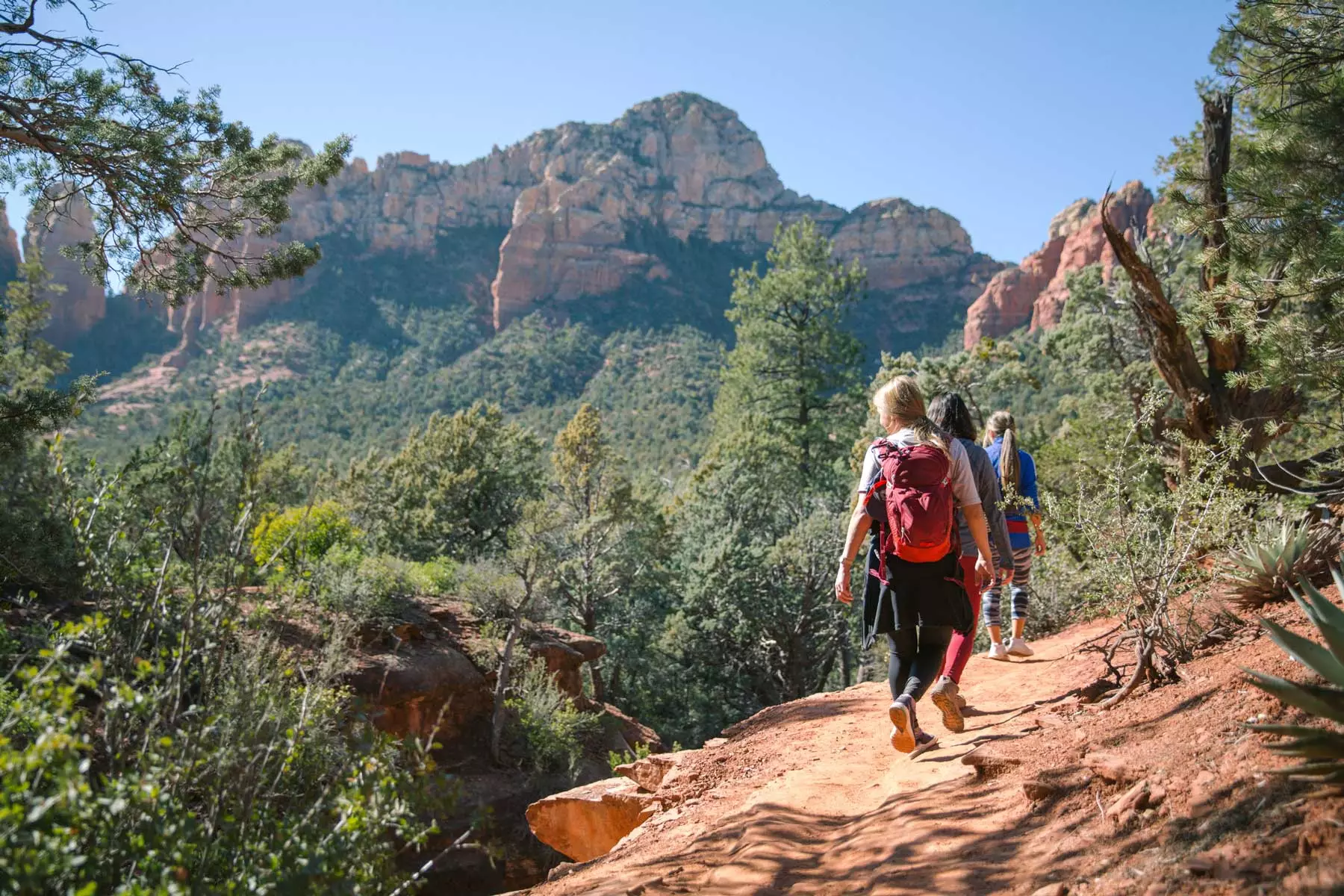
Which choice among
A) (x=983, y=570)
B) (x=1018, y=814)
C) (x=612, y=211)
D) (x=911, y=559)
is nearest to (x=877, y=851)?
(x=1018, y=814)

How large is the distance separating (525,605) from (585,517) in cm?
583

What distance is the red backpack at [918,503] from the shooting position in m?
3.64

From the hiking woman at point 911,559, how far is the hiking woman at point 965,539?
0.53ft

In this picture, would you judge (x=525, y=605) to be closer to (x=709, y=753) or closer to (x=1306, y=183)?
(x=709, y=753)

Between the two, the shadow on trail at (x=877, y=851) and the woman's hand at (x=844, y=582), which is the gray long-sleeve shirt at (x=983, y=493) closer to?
the woman's hand at (x=844, y=582)

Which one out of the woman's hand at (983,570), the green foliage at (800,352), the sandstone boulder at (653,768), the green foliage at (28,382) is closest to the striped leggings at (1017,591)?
the woman's hand at (983,570)

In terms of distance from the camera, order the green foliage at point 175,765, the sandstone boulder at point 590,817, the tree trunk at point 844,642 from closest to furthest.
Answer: the green foliage at point 175,765 → the sandstone boulder at point 590,817 → the tree trunk at point 844,642

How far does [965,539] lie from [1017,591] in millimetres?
1641

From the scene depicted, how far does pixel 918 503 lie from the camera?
365cm

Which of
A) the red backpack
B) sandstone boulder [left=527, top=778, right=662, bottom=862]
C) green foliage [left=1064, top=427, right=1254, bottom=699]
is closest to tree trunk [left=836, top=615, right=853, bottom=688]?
sandstone boulder [left=527, top=778, right=662, bottom=862]

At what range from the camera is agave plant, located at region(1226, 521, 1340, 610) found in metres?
3.90

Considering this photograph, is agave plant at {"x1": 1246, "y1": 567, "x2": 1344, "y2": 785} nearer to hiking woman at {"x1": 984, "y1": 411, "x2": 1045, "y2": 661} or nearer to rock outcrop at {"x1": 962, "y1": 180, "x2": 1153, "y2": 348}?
hiking woman at {"x1": 984, "y1": 411, "x2": 1045, "y2": 661}

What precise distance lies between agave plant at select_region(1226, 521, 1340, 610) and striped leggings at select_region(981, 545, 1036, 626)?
1338 millimetres

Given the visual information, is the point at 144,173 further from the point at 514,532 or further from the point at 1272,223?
the point at 514,532
